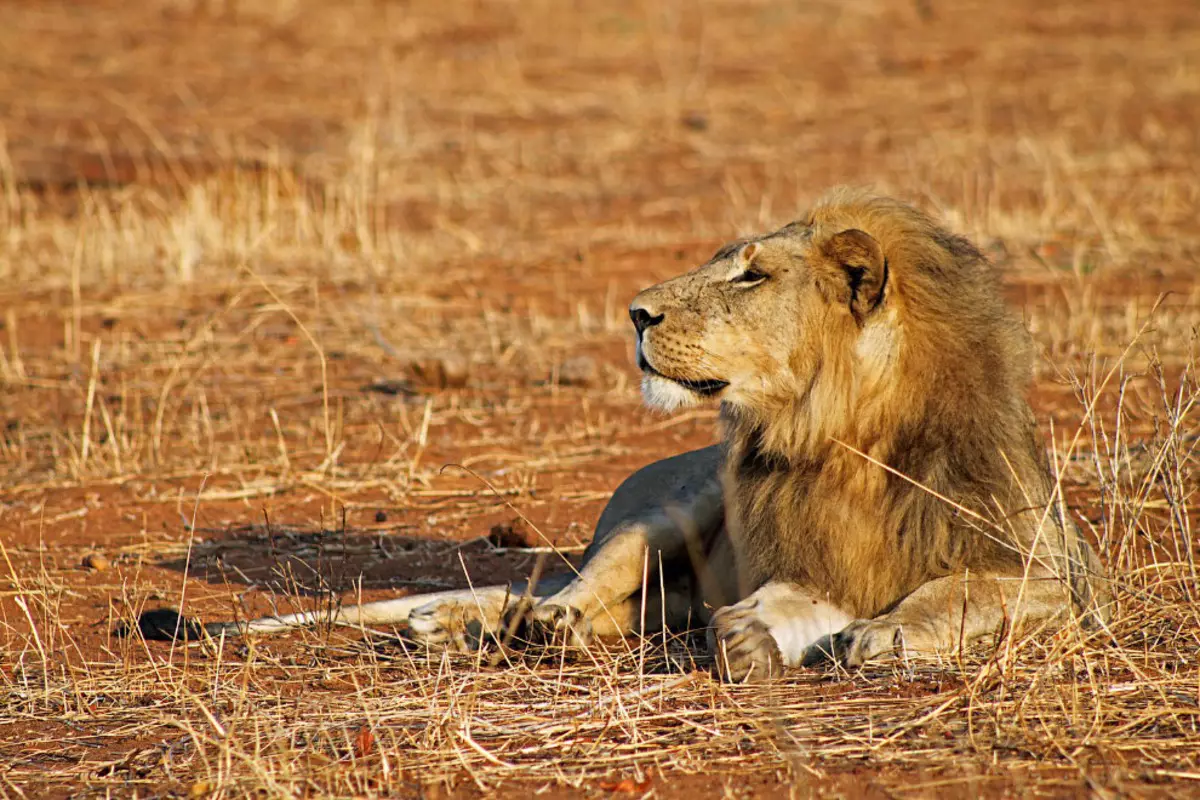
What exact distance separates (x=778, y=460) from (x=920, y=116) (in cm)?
1384

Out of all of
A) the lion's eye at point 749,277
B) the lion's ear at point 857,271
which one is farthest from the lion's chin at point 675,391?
the lion's ear at point 857,271

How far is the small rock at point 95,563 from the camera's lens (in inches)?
239

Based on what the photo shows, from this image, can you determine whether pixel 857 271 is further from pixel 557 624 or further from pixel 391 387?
pixel 391 387

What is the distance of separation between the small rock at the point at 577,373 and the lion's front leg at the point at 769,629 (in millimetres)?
4152

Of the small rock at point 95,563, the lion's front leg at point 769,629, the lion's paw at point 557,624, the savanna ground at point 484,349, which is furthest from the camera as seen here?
the small rock at point 95,563

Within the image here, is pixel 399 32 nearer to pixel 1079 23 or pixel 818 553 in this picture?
pixel 1079 23

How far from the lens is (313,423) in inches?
321

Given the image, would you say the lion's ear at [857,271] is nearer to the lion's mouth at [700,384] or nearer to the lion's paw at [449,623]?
the lion's mouth at [700,384]

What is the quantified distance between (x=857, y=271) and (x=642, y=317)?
2.16ft

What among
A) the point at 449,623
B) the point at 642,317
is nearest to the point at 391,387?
the point at 449,623

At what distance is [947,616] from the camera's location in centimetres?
429

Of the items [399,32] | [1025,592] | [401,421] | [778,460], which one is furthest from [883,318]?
[399,32]

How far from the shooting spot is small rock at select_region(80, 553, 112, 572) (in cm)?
606

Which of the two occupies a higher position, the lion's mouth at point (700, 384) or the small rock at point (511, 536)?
the lion's mouth at point (700, 384)
